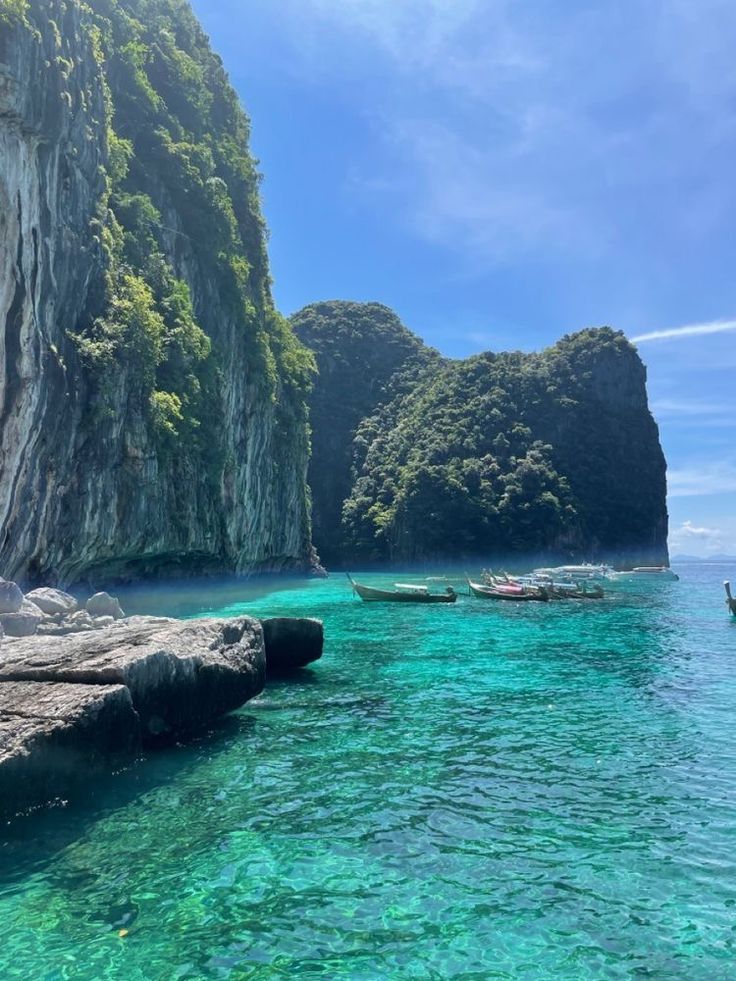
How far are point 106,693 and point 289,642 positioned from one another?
687 cm

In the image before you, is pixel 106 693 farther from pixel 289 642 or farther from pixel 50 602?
pixel 50 602

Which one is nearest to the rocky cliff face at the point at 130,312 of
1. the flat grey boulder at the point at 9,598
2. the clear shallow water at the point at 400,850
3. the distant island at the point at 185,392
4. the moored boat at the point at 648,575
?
the distant island at the point at 185,392

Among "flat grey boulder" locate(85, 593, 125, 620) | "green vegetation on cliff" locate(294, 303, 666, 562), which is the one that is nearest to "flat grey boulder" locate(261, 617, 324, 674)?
"flat grey boulder" locate(85, 593, 125, 620)

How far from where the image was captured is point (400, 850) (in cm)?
607

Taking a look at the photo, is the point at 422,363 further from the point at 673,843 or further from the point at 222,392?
the point at 673,843

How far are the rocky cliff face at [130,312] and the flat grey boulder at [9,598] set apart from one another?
5.56 m

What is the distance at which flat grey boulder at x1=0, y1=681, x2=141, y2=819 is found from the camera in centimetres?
663

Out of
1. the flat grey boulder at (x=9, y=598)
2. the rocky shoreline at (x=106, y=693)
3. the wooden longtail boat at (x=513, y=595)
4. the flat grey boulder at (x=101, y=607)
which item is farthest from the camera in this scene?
the wooden longtail boat at (x=513, y=595)

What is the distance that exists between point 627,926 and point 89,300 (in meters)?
24.3

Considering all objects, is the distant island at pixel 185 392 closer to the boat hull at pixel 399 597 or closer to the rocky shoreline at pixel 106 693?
the boat hull at pixel 399 597

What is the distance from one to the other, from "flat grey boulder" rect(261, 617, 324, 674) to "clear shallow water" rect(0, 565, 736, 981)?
233 centimetres

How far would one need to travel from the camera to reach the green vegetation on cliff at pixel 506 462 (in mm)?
84500

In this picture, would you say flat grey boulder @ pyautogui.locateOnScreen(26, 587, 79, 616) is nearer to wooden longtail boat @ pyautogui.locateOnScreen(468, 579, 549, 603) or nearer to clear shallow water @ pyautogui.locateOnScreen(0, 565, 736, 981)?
clear shallow water @ pyautogui.locateOnScreen(0, 565, 736, 981)

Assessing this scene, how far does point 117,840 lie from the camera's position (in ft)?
20.5
